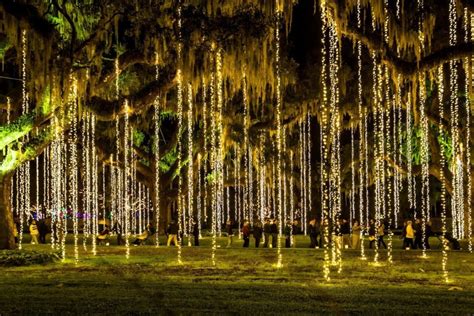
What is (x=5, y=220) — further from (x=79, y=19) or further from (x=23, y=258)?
(x=79, y=19)

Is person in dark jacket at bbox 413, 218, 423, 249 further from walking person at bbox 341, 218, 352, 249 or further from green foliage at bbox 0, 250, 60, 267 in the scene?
green foliage at bbox 0, 250, 60, 267

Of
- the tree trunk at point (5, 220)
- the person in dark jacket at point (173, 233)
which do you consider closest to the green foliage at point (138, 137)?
the person in dark jacket at point (173, 233)

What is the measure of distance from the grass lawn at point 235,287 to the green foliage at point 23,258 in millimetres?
515

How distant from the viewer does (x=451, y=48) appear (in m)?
14.3

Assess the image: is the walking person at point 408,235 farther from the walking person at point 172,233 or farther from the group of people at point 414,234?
the walking person at point 172,233

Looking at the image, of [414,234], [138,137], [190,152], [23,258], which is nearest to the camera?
[23,258]

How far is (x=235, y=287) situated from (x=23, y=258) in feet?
23.3

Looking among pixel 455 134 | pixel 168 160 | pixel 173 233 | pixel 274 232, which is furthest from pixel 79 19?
pixel 168 160

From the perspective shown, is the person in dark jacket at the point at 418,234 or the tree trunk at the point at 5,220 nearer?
the tree trunk at the point at 5,220

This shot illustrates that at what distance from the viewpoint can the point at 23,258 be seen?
1702 cm

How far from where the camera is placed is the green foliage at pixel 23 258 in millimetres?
16742

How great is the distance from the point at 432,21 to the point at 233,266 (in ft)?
23.7

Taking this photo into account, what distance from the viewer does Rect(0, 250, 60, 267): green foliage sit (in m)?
16.7

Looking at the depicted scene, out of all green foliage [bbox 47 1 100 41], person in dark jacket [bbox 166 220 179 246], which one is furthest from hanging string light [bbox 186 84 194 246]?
green foliage [bbox 47 1 100 41]
